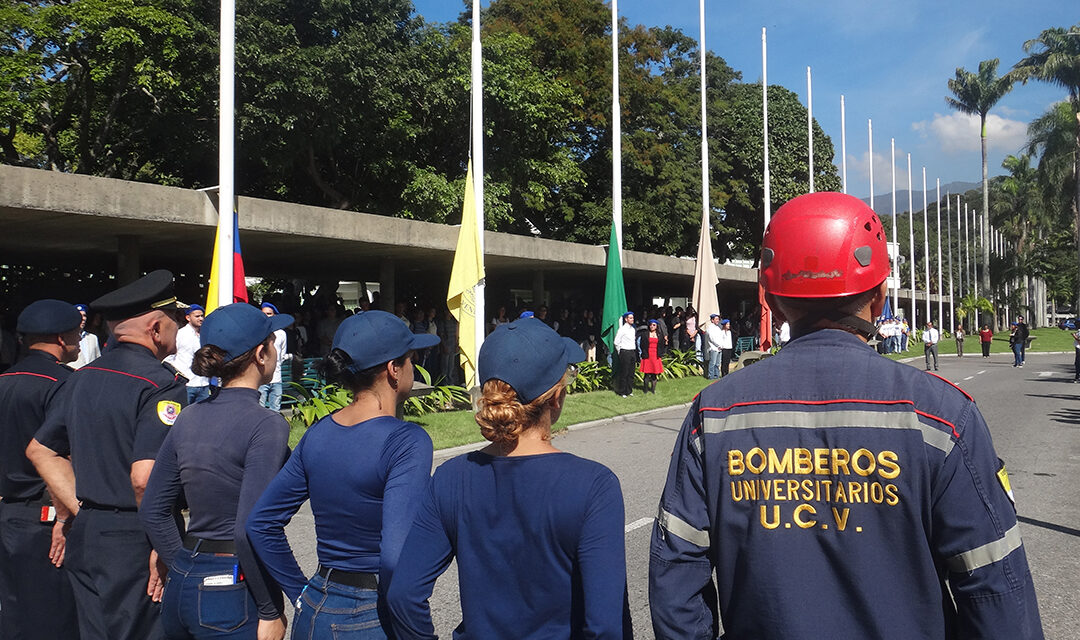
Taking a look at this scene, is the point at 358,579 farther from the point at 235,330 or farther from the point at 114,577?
the point at 114,577

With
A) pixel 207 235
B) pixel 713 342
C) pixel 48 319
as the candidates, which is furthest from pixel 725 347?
pixel 48 319

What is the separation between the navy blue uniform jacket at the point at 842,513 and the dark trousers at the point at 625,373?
1696 cm

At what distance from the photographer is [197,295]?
21906mm

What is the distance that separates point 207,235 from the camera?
48.6 ft

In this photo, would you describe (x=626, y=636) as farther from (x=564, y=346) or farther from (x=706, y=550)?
(x=564, y=346)

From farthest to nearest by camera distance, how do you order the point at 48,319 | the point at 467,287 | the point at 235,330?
the point at 467,287, the point at 48,319, the point at 235,330

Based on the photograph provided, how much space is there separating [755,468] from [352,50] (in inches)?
949

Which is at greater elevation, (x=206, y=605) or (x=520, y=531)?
(x=520, y=531)

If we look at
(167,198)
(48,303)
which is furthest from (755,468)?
(167,198)

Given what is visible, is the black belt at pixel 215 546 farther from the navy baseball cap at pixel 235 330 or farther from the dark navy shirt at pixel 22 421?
the dark navy shirt at pixel 22 421

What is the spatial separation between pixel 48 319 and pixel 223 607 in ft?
7.09

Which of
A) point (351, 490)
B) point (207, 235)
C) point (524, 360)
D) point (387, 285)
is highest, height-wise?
point (207, 235)

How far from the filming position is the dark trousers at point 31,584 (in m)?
3.84

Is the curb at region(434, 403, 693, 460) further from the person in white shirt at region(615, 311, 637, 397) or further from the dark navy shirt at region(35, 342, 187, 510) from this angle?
the dark navy shirt at region(35, 342, 187, 510)
